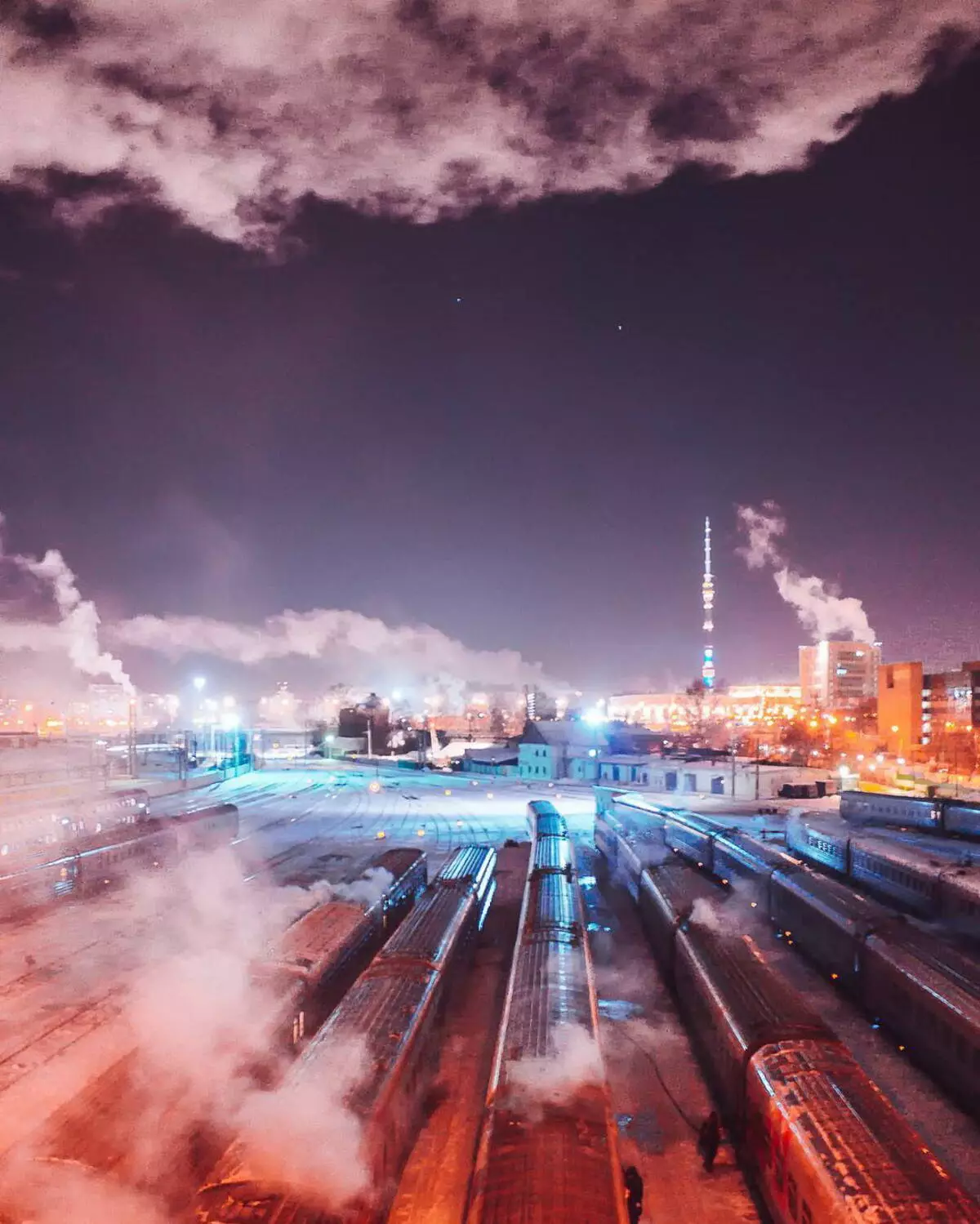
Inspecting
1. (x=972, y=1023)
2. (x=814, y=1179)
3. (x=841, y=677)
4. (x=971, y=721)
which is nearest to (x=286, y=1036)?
(x=814, y=1179)

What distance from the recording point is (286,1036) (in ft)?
37.3

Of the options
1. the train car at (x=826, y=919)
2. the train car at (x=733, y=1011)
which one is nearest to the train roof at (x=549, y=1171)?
the train car at (x=733, y=1011)

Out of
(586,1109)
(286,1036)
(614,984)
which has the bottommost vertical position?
(614,984)

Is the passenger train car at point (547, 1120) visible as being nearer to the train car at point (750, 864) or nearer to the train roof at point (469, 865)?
the train roof at point (469, 865)

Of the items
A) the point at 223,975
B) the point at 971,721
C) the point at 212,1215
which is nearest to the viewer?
the point at 212,1215

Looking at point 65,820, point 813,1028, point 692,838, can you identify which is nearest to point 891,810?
point 692,838

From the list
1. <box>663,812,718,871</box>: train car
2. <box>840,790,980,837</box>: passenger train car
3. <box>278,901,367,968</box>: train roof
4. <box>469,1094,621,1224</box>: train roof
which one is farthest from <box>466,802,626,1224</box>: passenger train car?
<box>840,790,980,837</box>: passenger train car

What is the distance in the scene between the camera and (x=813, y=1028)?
32.1 ft

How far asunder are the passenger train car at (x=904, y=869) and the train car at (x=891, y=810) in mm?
3214

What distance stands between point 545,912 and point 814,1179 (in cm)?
935

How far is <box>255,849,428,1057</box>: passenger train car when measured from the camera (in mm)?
11719

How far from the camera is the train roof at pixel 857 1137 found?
6.48 m

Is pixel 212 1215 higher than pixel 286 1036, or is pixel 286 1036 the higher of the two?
pixel 212 1215

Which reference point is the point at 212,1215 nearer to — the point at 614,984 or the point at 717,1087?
the point at 717,1087
